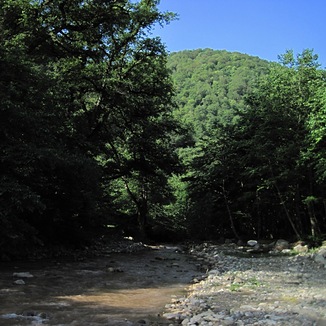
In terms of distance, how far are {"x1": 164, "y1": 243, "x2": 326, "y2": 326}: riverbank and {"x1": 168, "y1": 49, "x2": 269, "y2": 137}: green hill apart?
197ft

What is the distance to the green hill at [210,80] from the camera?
83000mm

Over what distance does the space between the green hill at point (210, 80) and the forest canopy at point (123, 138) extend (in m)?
43.9

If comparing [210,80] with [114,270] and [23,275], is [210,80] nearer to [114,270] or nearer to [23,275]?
[114,270]

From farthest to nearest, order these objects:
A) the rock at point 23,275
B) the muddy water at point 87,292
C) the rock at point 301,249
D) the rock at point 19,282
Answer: the rock at point 301,249
the rock at point 23,275
the rock at point 19,282
the muddy water at point 87,292

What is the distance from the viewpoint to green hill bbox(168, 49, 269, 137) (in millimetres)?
83000

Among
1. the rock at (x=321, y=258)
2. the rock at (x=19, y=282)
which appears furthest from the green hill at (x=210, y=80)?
the rock at (x=19, y=282)

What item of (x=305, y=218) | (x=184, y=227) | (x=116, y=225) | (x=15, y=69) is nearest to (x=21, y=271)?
(x=15, y=69)

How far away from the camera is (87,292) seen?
30.8 ft

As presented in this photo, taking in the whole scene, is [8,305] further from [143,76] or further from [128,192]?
[128,192]

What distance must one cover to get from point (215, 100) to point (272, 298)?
3408 inches

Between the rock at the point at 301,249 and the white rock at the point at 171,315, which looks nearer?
the white rock at the point at 171,315

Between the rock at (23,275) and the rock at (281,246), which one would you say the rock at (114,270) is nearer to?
the rock at (23,275)

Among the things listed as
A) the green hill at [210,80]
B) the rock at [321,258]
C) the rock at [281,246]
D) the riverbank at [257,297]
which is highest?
the green hill at [210,80]

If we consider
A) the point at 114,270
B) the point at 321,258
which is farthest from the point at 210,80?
the point at 114,270
